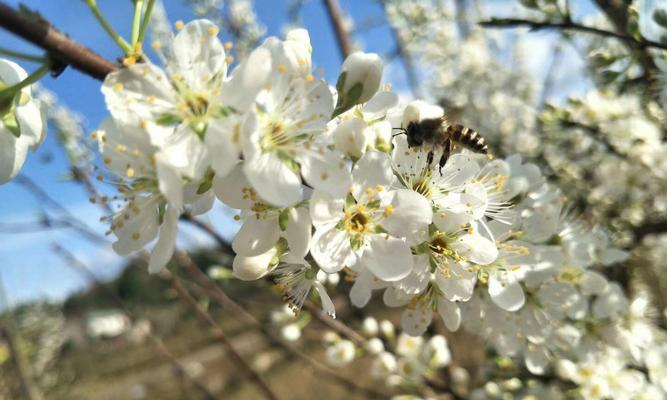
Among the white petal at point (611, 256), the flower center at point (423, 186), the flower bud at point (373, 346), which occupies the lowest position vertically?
the flower bud at point (373, 346)

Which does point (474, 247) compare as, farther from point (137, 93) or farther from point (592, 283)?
point (137, 93)

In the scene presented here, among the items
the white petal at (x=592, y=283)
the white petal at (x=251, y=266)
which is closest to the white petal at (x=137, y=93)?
the white petal at (x=251, y=266)

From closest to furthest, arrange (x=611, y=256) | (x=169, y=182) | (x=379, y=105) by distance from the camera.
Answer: (x=169, y=182), (x=379, y=105), (x=611, y=256)

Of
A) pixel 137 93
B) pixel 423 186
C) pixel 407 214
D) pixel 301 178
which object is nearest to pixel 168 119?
pixel 137 93

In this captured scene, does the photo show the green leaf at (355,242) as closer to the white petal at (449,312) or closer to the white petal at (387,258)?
the white petal at (387,258)

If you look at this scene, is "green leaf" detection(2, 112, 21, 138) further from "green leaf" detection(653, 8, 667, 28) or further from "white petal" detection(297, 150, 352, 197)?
"green leaf" detection(653, 8, 667, 28)

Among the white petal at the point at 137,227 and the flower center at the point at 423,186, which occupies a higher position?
the white petal at the point at 137,227
